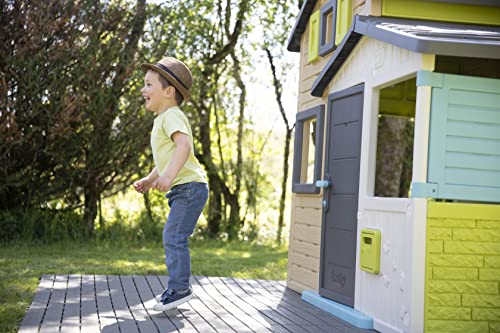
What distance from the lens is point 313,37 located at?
24.3ft

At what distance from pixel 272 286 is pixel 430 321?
110 inches

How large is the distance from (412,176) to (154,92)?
2017 millimetres

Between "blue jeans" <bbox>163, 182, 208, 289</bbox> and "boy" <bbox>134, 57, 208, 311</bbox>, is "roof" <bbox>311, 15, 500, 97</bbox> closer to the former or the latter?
"boy" <bbox>134, 57, 208, 311</bbox>

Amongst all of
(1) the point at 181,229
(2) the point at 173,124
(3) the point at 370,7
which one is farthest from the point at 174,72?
(3) the point at 370,7

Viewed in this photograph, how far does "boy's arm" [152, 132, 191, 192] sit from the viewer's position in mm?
5227

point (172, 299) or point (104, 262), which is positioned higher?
point (172, 299)

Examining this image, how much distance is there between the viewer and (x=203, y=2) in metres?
13.3

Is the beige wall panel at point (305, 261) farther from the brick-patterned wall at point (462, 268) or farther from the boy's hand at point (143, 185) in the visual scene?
the brick-patterned wall at point (462, 268)

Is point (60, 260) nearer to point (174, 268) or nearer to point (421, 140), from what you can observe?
point (174, 268)

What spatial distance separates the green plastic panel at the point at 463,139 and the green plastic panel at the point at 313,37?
2.45 m

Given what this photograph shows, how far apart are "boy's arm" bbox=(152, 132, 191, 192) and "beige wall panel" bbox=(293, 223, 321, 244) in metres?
1.88

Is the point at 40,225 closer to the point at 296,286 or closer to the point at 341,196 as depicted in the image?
the point at 296,286

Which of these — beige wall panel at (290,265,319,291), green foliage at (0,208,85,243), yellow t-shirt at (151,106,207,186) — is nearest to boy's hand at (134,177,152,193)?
yellow t-shirt at (151,106,207,186)

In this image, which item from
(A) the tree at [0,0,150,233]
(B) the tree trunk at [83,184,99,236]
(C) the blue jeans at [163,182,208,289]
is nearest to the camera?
(C) the blue jeans at [163,182,208,289]
